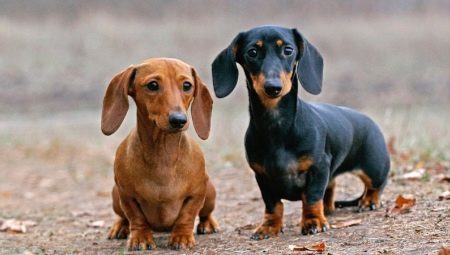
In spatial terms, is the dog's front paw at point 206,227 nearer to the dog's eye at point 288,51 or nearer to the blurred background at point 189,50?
the dog's eye at point 288,51

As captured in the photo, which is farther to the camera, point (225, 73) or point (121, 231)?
point (121, 231)

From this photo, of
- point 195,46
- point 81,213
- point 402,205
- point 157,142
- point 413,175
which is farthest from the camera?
point 195,46

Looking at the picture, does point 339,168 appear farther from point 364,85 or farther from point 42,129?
A: point 364,85

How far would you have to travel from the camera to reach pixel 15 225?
7781 millimetres

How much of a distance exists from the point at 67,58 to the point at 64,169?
12087mm

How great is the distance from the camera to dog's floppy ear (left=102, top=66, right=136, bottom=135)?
5.99 meters

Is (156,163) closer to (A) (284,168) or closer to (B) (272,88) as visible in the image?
(A) (284,168)

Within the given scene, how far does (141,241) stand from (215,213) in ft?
6.45

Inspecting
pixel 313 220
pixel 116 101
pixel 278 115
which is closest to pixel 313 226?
pixel 313 220

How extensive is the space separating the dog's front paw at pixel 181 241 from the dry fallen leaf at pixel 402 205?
4.64 ft

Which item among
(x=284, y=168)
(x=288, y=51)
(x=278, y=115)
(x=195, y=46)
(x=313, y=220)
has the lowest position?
(x=313, y=220)

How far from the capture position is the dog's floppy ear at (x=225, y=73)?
6180mm

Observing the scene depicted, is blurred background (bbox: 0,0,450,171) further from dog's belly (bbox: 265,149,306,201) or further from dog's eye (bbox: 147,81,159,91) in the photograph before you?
dog's eye (bbox: 147,81,159,91)

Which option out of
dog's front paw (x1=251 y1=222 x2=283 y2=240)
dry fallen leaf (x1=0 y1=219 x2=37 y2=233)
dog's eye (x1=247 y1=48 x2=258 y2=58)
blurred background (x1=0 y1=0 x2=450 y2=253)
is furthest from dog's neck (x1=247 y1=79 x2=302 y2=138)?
blurred background (x1=0 y1=0 x2=450 y2=253)
